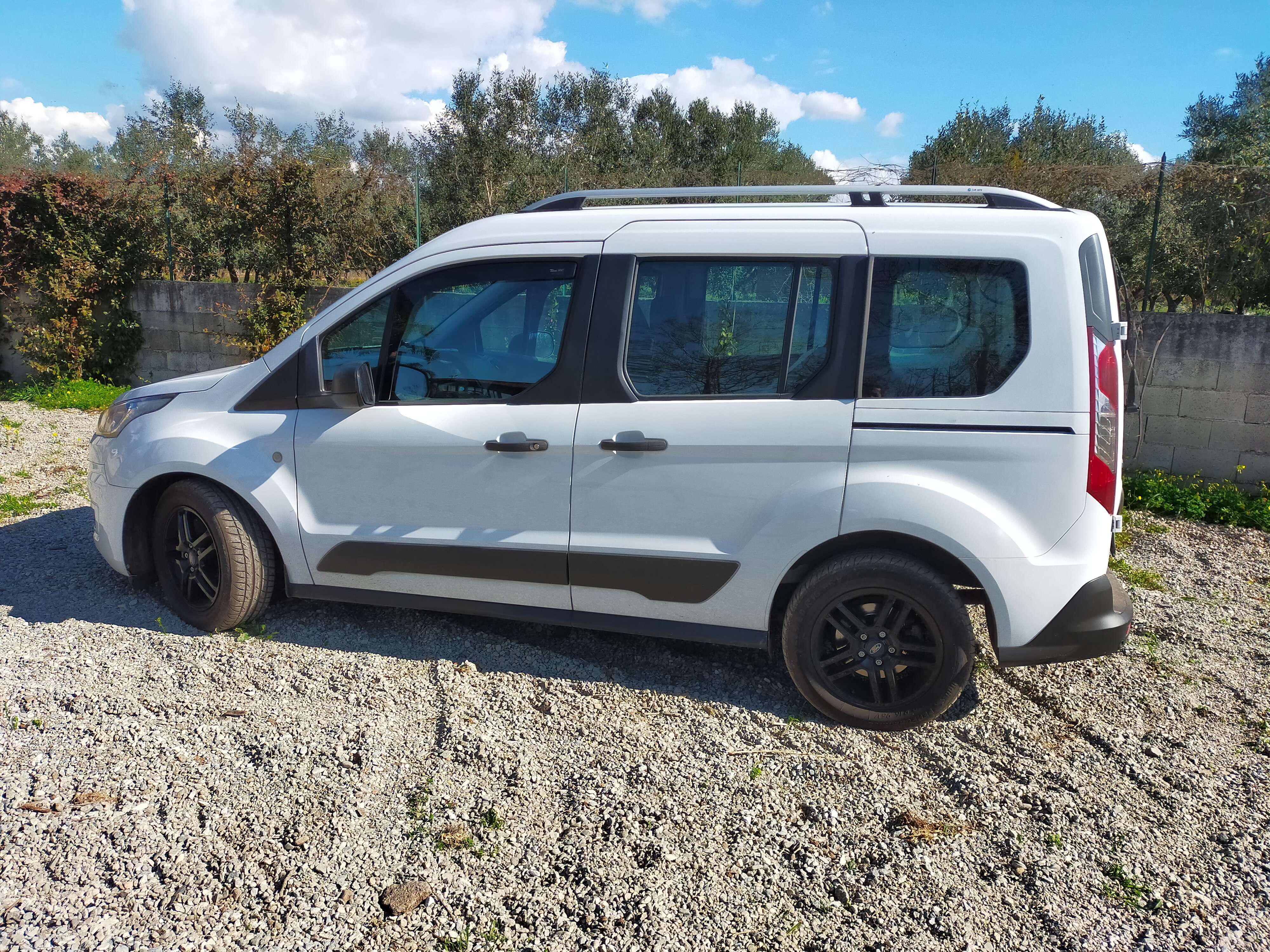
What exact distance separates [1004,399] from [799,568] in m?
1.01

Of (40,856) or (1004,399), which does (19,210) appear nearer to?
(40,856)

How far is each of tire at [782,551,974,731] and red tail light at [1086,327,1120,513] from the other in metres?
0.66

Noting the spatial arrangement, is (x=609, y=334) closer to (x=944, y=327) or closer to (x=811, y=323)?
(x=811, y=323)

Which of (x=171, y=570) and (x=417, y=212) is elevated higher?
(x=417, y=212)

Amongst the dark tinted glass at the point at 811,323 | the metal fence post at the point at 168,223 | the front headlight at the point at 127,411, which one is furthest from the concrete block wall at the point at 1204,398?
the metal fence post at the point at 168,223

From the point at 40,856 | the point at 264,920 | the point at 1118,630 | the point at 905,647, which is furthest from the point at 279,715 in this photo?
the point at 1118,630

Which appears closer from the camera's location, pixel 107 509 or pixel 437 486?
pixel 437 486

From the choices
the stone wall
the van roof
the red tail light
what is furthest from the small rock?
the stone wall

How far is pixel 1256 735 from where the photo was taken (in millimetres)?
3574

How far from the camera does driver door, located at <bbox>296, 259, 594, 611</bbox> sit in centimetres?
373

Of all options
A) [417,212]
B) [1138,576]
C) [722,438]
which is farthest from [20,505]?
[1138,576]

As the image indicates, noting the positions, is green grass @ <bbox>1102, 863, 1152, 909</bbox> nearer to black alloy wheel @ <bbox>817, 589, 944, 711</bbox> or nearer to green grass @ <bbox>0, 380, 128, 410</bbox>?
black alloy wheel @ <bbox>817, 589, 944, 711</bbox>

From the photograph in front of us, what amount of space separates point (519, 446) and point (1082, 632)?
7.54ft

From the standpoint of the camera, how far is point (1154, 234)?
7527 mm
